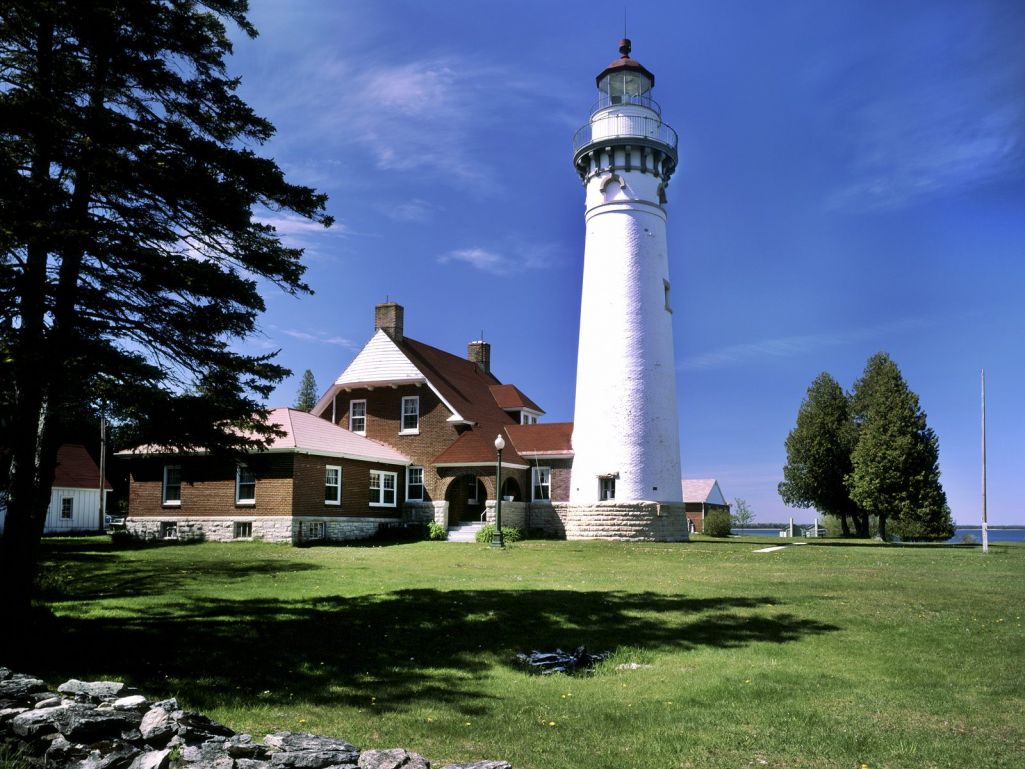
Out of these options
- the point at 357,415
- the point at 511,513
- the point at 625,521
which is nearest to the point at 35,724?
the point at 625,521

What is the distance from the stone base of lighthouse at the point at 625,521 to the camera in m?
32.2

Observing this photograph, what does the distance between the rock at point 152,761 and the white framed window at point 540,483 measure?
30619mm

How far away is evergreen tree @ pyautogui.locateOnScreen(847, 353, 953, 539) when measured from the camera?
41062mm

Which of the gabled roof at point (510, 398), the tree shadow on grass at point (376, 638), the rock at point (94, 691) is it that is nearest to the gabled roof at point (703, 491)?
the gabled roof at point (510, 398)

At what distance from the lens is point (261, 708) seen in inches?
303

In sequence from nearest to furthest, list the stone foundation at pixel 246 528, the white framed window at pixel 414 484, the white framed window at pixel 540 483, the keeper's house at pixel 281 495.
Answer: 1. the stone foundation at pixel 246 528
2. the keeper's house at pixel 281 495
3. the white framed window at pixel 414 484
4. the white framed window at pixel 540 483

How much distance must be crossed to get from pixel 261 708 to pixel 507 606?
6127mm

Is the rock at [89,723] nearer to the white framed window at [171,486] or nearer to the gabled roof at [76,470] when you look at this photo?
the white framed window at [171,486]

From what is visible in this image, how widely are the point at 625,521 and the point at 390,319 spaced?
45.4 feet

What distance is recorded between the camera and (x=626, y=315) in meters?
33.0

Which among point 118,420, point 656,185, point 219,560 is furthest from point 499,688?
point 656,185

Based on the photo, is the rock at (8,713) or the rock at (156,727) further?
the rock at (8,713)

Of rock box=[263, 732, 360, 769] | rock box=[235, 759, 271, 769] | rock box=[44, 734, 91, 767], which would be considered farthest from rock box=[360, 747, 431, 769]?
rock box=[44, 734, 91, 767]

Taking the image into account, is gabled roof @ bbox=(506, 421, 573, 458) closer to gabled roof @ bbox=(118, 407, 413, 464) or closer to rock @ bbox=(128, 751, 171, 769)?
gabled roof @ bbox=(118, 407, 413, 464)
